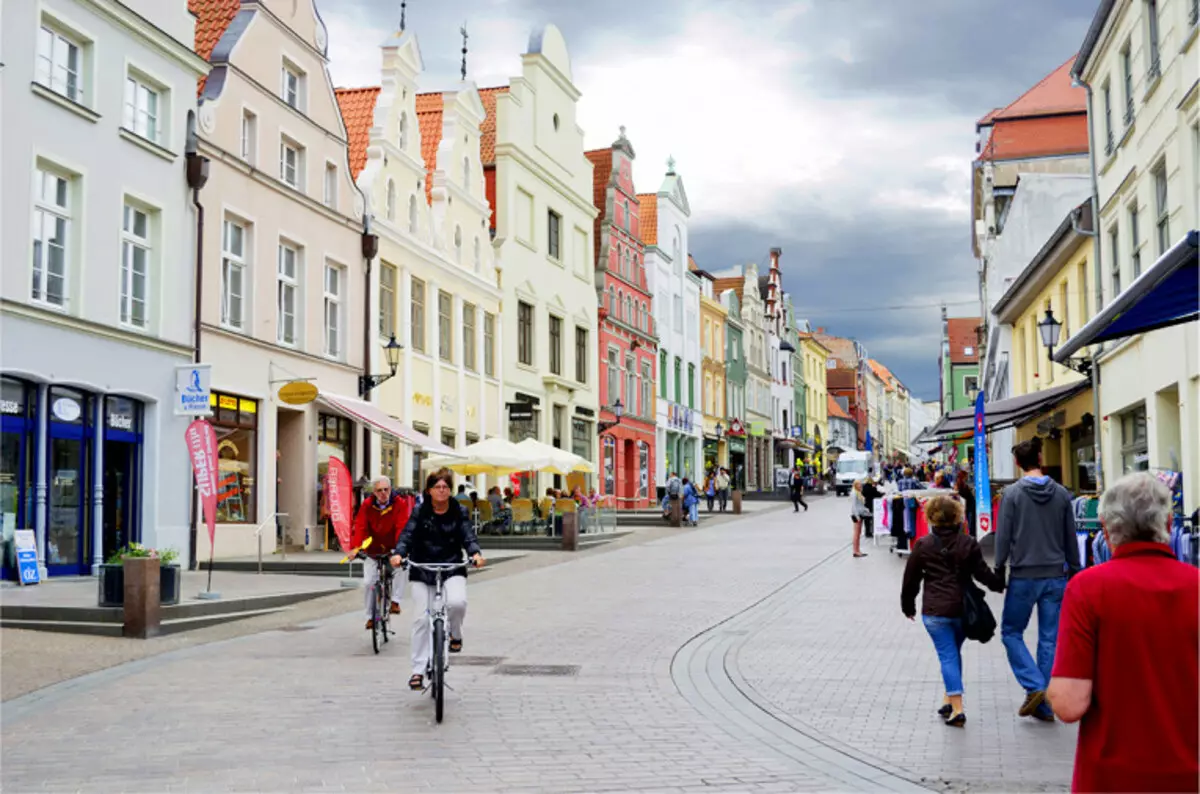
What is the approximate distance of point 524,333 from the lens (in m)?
40.2

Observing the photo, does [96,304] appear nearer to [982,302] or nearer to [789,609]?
[789,609]

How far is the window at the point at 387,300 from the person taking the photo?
98.7ft

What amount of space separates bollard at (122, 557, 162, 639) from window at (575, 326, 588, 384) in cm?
3119

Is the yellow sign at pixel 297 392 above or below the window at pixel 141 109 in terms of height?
below

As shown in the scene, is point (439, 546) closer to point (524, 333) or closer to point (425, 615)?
point (425, 615)

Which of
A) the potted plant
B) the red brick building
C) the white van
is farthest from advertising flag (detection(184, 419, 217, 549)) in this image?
the white van

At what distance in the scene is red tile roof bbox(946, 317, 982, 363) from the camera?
9969 cm

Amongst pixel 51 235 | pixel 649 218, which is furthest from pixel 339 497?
pixel 649 218

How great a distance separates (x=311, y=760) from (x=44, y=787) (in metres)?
1.43

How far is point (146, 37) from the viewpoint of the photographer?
68.2 ft

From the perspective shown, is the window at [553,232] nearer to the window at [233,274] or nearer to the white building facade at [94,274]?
the window at [233,274]

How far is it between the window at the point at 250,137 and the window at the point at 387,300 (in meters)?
5.78

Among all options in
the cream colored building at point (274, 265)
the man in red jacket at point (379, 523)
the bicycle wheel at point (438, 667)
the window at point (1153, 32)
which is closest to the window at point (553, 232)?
the cream colored building at point (274, 265)

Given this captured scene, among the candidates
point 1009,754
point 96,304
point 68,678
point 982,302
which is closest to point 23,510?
point 96,304
